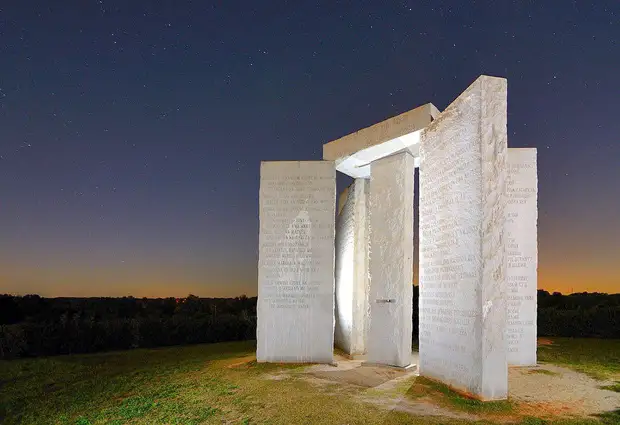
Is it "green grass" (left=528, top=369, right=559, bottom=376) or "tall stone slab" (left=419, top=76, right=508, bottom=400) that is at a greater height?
"tall stone slab" (left=419, top=76, right=508, bottom=400)

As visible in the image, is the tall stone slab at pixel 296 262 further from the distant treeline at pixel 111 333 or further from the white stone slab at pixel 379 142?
the distant treeline at pixel 111 333

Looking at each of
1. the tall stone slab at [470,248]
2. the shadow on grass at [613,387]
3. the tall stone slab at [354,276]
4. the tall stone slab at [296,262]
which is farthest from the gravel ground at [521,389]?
the tall stone slab at [354,276]

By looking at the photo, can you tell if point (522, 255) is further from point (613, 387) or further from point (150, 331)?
point (150, 331)

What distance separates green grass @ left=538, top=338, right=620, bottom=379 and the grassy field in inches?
1.3

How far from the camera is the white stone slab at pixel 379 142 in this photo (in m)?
9.93

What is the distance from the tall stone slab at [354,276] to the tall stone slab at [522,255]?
339cm

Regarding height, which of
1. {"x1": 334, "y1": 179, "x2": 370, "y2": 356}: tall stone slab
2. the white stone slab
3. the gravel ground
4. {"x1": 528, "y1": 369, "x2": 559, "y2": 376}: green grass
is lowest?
{"x1": 528, "y1": 369, "x2": 559, "y2": 376}: green grass

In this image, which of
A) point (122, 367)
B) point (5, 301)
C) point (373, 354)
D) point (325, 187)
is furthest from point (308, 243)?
Answer: point (5, 301)

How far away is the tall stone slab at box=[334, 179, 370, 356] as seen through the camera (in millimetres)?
12992

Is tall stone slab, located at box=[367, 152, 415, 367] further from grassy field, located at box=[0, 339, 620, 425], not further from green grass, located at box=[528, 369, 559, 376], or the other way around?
green grass, located at box=[528, 369, 559, 376]

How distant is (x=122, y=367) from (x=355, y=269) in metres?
6.40

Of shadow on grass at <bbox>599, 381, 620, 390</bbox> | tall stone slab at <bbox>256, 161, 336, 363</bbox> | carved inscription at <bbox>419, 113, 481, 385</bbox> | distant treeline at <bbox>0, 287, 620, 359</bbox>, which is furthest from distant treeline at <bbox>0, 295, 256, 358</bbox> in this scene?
shadow on grass at <bbox>599, 381, 620, 390</bbox>

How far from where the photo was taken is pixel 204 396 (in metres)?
8.71

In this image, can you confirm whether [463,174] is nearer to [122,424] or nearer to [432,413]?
[432,413]
